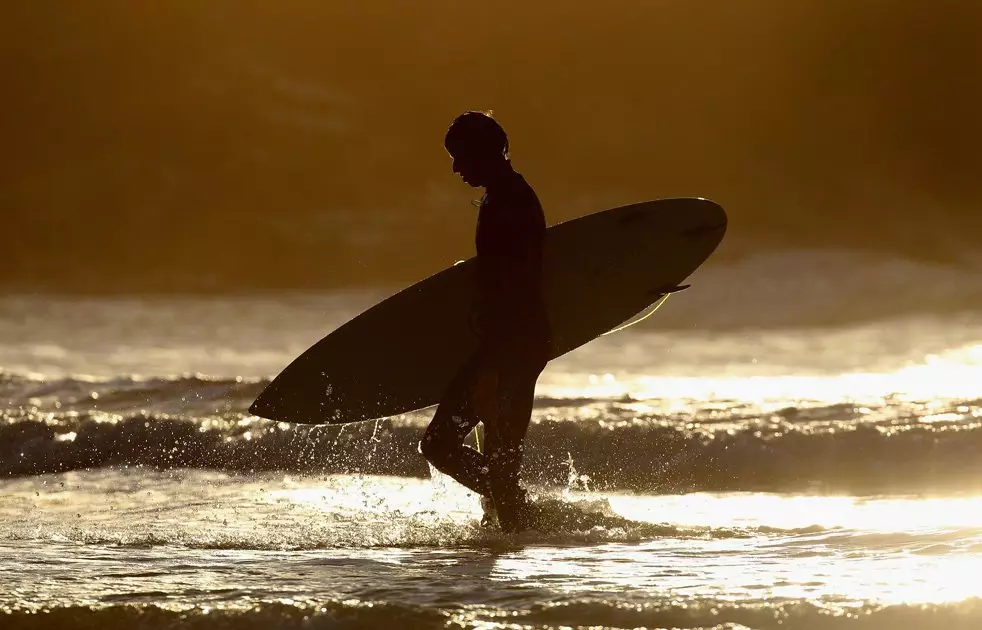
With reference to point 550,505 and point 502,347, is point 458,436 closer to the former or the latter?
point 502,347

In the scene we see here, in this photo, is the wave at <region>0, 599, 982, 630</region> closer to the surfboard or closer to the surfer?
the surfer

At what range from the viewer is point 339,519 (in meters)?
6.56

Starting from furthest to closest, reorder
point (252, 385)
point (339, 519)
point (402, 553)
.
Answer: point (252, 385), point (339, 519), point (402, 553)

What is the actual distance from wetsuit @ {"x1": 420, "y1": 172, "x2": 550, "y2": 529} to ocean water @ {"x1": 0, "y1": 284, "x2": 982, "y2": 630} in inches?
14.6

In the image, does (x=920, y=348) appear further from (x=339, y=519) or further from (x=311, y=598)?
(x=311, y=598)

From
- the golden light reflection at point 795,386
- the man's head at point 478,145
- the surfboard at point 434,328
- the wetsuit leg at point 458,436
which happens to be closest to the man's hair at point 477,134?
Result: the man's head at point 478,145

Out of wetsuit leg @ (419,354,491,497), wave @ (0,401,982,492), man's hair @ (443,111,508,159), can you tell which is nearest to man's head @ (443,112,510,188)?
man's hair @ (443,111,508,159)

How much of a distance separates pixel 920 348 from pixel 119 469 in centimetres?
1158

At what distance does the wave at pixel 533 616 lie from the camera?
3953mm

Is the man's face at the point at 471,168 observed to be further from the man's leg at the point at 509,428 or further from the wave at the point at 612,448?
the wave at the point at 612,448

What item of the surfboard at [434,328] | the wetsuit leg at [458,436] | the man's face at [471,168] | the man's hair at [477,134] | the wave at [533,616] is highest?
the man's hair at [477,134]

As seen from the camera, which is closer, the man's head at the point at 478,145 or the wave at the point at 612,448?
the man's head at the point at 478,145

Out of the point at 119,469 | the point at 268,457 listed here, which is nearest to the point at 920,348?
the point at 268,457

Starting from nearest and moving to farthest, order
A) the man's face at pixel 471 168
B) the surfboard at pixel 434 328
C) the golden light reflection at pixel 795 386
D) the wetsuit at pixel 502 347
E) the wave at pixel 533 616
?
the wave at pixel 533 616 → the wetsuit at pixel 502 347 → the man's face at pixel 471 168 → the surfboard at pixel 434 328 → the golden light reflection at pixel 795 386
